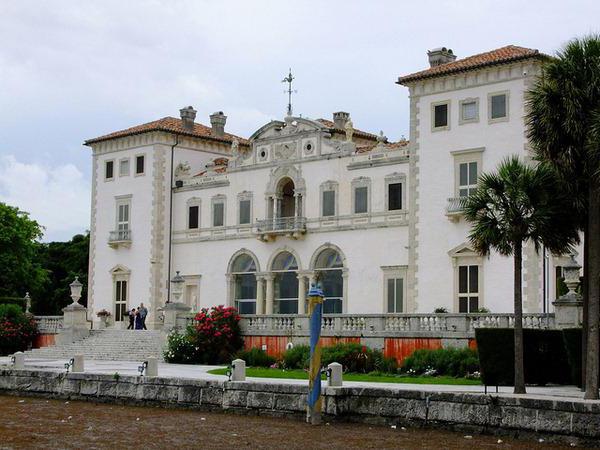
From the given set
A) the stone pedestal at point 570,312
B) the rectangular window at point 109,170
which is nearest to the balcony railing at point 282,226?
A: the rectangular window at point 109,170

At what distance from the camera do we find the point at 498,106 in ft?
138

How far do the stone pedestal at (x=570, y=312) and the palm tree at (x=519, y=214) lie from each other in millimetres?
4764

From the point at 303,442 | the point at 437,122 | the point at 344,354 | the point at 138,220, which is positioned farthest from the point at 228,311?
the point at 303,442

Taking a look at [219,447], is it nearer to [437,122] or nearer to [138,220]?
[437,122]

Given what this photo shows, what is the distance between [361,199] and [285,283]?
591cm

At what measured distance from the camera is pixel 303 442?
2134cm

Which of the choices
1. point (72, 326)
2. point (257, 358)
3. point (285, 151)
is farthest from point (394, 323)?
point (72, 326)

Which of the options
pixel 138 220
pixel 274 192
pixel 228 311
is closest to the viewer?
pixel 228 311

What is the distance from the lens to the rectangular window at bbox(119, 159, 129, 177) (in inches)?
2256

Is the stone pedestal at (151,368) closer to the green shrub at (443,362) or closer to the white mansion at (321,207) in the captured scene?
the green shrub at (443,362)

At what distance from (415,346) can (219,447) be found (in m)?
16.9

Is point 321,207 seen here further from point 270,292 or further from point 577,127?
point 577,127

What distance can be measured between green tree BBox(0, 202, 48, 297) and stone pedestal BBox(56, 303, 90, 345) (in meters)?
17.2

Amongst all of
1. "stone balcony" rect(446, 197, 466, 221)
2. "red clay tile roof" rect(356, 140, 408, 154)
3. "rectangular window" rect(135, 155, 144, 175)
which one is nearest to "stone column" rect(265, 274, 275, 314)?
"red clay tile roof" rect(356, 140, 408, 154)
